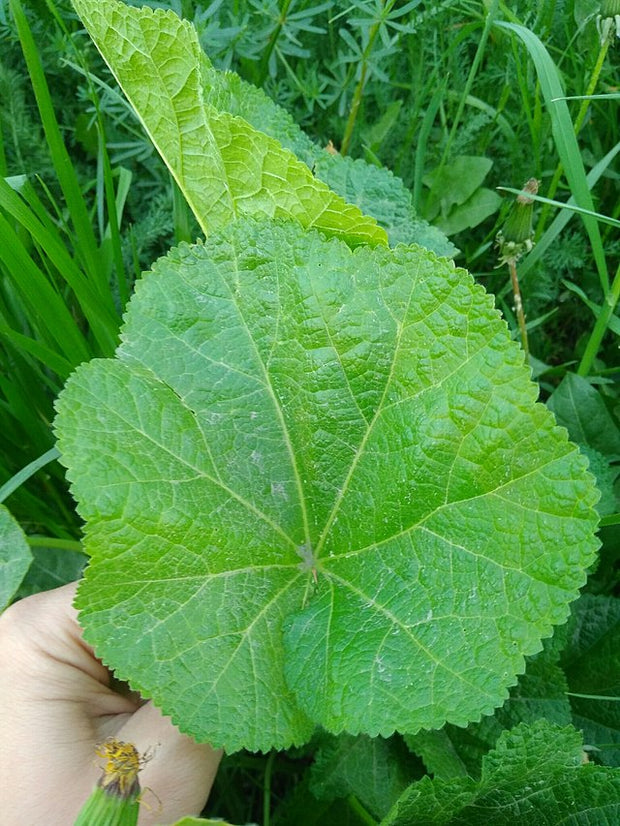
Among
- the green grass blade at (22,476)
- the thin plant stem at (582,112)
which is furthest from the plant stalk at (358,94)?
the green grass blade at (22,476)

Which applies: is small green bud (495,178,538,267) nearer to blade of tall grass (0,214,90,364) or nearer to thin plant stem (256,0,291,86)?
thin plant stem (256,0,291,86)

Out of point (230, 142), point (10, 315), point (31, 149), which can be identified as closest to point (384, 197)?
point (230, 142)

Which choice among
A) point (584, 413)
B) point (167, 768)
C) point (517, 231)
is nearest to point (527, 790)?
point (167, 768)

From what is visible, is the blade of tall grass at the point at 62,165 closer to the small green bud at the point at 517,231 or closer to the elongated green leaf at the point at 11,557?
the elongated green leaf at the point at 11,557

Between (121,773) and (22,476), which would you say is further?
(22,476)

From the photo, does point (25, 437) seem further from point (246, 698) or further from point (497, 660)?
point (497, 660)

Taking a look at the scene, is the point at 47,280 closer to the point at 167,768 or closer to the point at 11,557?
the point at 11,557

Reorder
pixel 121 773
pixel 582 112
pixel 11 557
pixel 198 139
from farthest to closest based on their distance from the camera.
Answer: pixel 582 112, pixel 11 557, pixel 198 139, pixel 121 773
